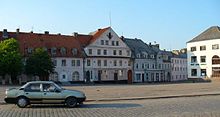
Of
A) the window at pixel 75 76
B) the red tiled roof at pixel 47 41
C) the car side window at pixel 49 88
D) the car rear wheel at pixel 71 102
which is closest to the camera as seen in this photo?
the car side window at pixel 49 88

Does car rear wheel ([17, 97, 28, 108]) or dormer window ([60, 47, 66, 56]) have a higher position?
dormer window ([60, 47, 66, 56])

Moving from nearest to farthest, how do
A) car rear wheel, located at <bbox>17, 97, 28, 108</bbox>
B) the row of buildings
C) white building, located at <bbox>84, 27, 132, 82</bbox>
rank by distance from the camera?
car rear wheel, located at <bbox>17, 97, 28, 108</bbox>, the row of buildings, white building, located at <bbox>84, 27, 132, 82</bbox>

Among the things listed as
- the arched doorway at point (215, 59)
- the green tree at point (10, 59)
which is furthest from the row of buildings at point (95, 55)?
the arched doorway at point (215, 59)

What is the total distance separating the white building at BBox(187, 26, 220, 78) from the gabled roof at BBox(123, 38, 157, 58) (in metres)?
11.2

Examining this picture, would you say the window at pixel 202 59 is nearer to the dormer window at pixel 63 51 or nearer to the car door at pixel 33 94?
the dormer window at pixel 63 51

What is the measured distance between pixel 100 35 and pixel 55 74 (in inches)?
606

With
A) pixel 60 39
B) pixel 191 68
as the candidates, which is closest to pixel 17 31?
pixel 60 39

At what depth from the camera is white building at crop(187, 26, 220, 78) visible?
9456cm

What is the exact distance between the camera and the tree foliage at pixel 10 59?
226ft

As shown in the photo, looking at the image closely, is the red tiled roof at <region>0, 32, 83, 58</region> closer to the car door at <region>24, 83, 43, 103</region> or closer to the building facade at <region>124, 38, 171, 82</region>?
the building facade at <region>124, 38, 171, 82</region>

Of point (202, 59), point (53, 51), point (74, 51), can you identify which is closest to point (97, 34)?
point (74, 51)

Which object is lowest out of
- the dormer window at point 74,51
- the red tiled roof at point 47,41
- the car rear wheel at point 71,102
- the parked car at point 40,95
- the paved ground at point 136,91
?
the paved ground at point 136,91

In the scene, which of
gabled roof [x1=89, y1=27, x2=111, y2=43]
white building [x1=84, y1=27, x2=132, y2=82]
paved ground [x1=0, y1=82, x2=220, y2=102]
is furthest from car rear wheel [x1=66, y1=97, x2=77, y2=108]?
gabled roof [x1=89, y1=27, x2=111, y2=43]

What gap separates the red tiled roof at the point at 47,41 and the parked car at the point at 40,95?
59.8 meters
